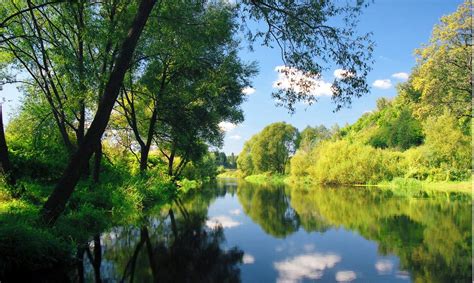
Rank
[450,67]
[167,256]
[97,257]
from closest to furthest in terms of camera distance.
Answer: [97,257] < [167,256] < [450,67]

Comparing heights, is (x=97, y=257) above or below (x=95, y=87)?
below

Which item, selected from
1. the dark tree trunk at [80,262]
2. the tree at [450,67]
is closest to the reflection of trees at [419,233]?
the dark tree trunk at [80,262]

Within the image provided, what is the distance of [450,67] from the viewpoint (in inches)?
1235

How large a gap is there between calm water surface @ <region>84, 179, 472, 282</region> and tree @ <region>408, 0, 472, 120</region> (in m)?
19.2

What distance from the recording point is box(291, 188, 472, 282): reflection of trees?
7.36 m

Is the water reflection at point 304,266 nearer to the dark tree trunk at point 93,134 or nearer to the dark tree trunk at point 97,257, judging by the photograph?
the dark tree trunk at point 97,257

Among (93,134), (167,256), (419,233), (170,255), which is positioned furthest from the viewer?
(419,233)

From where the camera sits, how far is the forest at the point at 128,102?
832cm

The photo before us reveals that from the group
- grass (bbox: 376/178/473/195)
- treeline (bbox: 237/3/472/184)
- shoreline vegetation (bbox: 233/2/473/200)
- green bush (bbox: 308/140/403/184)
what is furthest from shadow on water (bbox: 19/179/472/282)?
green bush (bbox: 308/140/403/184)

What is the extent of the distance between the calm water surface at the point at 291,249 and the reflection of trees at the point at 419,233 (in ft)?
0.07

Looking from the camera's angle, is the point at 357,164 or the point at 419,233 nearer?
the point at 419,233

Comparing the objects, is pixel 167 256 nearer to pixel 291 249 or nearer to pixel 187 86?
pixel 291 249

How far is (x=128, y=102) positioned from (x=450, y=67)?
87.7 feet

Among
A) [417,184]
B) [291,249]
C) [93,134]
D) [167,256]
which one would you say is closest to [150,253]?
[167,256]
